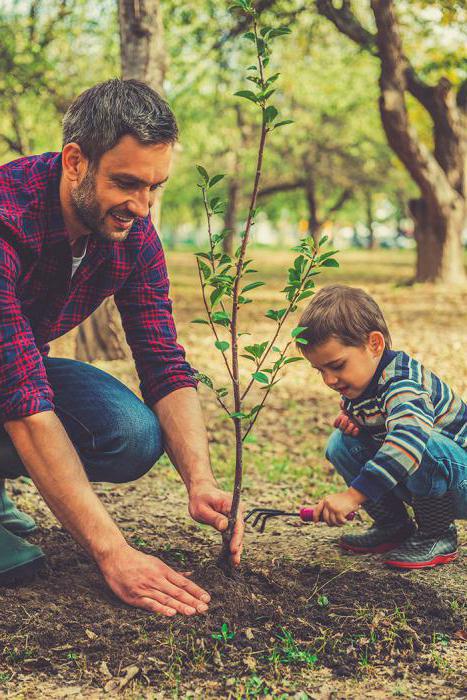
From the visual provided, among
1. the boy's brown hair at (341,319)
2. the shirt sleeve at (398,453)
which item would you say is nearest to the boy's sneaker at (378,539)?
the shirt sleeve at (398,453)

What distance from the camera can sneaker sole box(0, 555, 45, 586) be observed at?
2.93 meters

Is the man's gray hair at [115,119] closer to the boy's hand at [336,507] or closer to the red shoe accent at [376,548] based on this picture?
the boy's hand at [336,507]

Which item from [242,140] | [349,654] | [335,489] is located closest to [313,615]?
[349,654]

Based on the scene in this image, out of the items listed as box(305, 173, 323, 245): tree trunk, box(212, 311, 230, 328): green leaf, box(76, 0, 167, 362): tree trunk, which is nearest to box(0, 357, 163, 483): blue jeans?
box(212, 311, 230, 328): green leaf

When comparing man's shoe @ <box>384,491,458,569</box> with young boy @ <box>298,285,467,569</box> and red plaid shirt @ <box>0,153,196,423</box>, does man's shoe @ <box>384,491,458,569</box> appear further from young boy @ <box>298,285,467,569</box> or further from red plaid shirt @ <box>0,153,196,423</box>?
red plaid shirt @ <box>0,153,196,423</box>

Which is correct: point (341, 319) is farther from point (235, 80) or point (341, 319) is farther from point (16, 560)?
point (235, 80)

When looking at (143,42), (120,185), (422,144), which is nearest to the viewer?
(120,185)

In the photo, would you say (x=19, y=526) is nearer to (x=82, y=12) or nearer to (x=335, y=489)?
(x=335, y=489)

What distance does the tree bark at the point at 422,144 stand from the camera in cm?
1229

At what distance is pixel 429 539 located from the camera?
10.7 feet

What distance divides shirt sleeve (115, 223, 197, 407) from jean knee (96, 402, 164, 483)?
12 cm

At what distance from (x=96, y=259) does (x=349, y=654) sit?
5.32 ft

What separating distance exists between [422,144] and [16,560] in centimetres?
1169

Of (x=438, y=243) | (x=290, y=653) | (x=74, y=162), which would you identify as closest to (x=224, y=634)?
(x=290, y=653)
